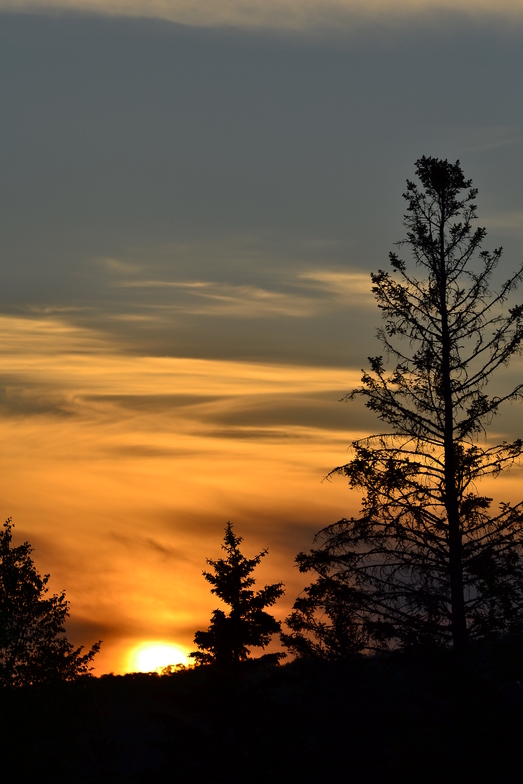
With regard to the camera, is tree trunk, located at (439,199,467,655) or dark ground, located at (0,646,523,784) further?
dark ground, located at (0,646,523,784)

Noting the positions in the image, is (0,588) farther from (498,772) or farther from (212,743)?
(498,772)

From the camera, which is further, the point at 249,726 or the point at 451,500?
the point at 249,726

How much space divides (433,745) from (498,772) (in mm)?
1386

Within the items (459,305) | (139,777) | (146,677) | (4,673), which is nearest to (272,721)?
(139,777)

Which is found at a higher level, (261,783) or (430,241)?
(430,241)

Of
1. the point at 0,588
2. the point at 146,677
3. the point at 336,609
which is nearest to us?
the point at 336,609

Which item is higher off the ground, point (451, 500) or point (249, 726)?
point (451, 500)

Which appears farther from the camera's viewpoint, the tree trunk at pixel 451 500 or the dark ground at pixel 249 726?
the dark ground at pixel 249 726

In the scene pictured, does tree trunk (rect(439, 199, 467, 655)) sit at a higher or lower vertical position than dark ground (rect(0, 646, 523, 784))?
higher

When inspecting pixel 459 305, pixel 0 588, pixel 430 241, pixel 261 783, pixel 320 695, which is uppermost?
pixel 430 241

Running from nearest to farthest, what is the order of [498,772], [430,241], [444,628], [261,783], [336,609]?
1. [498,772]
2. [444,628]
3. [336,609]
4. [430,241]
5. [261,783]

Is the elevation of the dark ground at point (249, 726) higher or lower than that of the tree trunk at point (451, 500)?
lower

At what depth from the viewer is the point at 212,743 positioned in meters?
39.8

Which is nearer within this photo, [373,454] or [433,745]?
[433,745]
